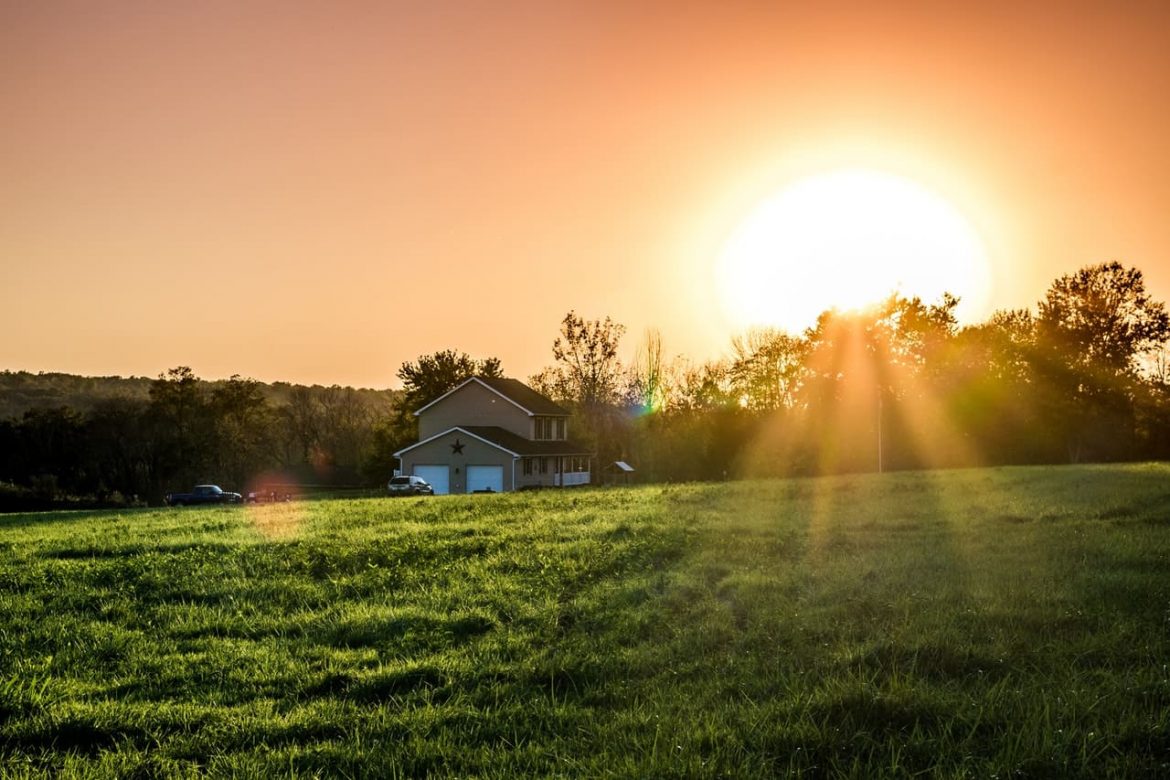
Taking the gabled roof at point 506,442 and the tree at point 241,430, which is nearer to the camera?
the gabled roof at point 506,442

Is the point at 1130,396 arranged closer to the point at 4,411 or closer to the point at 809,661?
the point at 809,661

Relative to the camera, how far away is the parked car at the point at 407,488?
48.4 metres

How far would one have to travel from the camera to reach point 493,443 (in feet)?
184

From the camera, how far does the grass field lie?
5.81 metres

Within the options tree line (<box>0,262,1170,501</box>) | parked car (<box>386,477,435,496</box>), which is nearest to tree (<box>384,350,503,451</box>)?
tree line (<box>0,262,1170,501</box>)

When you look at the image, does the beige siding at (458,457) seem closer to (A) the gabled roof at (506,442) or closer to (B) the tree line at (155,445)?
(A) the gabled roof at (506,442)

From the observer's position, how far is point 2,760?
6.08 metres

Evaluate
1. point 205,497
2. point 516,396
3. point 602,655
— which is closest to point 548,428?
point 516,396

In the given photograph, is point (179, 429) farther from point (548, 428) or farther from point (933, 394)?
point (933, 394)

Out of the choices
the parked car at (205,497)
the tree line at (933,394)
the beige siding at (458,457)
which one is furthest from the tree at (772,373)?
the parked car at (205,497)

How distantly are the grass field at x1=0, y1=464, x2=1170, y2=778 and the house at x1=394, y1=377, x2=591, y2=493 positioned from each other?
40.0m

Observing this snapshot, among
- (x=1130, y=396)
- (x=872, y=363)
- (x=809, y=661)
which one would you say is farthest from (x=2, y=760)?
(x=1130, y=396)

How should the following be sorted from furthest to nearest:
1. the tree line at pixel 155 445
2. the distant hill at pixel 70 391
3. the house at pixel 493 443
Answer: the distant hill at pixel 70 391, the tree line at pixel 155 445, the house at pixel 493 443

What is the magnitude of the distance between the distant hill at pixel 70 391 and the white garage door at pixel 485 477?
18761 millimetres
